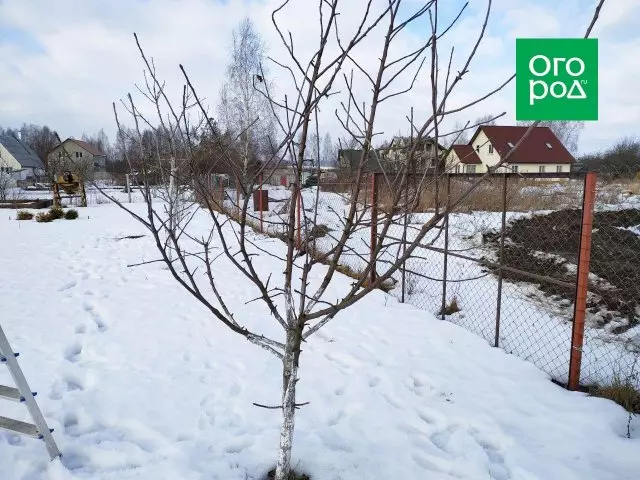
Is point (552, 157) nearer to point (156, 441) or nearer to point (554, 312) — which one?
point (554, 312)

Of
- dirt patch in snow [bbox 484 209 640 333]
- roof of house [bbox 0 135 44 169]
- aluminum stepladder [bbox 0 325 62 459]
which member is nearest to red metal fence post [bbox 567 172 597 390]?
dirt patch in snow [bbox 484 209 640 333]

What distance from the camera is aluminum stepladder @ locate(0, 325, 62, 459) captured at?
6.08 ft

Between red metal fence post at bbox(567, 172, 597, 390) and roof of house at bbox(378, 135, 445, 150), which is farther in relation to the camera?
red metal fence post at bbox(567, 172, 597, 390)

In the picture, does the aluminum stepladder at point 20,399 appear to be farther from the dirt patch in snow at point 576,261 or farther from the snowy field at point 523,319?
the dirt patch in snow at point 576,261

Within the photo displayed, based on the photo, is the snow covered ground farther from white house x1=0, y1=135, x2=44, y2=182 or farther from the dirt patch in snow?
white house x1=0, y1=135, x2=44, y2=182

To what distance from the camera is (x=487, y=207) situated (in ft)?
29.9

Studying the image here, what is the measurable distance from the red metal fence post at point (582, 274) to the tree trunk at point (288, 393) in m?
2.28

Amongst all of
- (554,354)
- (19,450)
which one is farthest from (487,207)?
(19,450)

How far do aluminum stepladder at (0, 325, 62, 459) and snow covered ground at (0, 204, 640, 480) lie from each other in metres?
0.17

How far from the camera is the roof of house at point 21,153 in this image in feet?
165

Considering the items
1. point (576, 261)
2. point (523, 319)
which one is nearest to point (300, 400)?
point (523, 319)

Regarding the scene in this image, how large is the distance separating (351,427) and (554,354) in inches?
101

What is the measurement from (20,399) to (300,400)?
5.18 feet

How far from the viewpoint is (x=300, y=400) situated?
2742 mm
